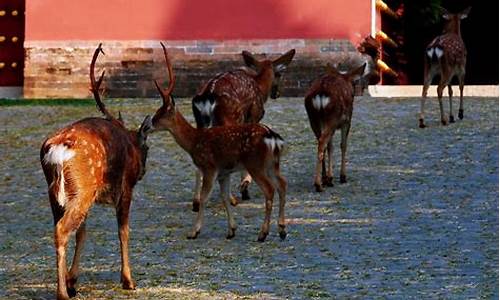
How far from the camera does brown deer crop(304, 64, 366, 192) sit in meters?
15.6

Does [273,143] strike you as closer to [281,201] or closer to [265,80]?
[281,201]

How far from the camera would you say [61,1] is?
24828 millimetres

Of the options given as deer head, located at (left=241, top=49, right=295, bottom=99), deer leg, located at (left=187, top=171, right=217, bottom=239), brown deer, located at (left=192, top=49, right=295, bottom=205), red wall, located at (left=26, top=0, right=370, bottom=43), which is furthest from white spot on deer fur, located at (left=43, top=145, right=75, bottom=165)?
red wall, located at (left=26, top=0, right=370, bottom=43)

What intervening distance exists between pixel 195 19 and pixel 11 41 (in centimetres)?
329

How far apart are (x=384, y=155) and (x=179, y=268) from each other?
21.3 feet

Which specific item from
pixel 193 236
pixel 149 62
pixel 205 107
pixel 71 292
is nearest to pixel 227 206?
pixel 193 236

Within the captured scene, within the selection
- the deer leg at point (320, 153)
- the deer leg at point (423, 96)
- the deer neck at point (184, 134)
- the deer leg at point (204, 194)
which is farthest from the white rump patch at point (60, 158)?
the deer leg at point (423, 96)

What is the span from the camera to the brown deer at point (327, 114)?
15555 millimetres

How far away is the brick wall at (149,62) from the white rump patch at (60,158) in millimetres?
13849

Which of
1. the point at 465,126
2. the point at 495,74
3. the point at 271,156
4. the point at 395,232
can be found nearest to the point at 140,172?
the point at 271,156

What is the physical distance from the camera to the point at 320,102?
15.6 m

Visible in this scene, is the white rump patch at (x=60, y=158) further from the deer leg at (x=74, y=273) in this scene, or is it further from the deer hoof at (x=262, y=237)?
the deer hoof at (x=262, y=237)

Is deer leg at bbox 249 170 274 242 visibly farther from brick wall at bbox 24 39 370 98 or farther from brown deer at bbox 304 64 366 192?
brick wall at bbox 24 39 370 98

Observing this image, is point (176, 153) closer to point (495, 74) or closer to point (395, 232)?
point (395, 232)
